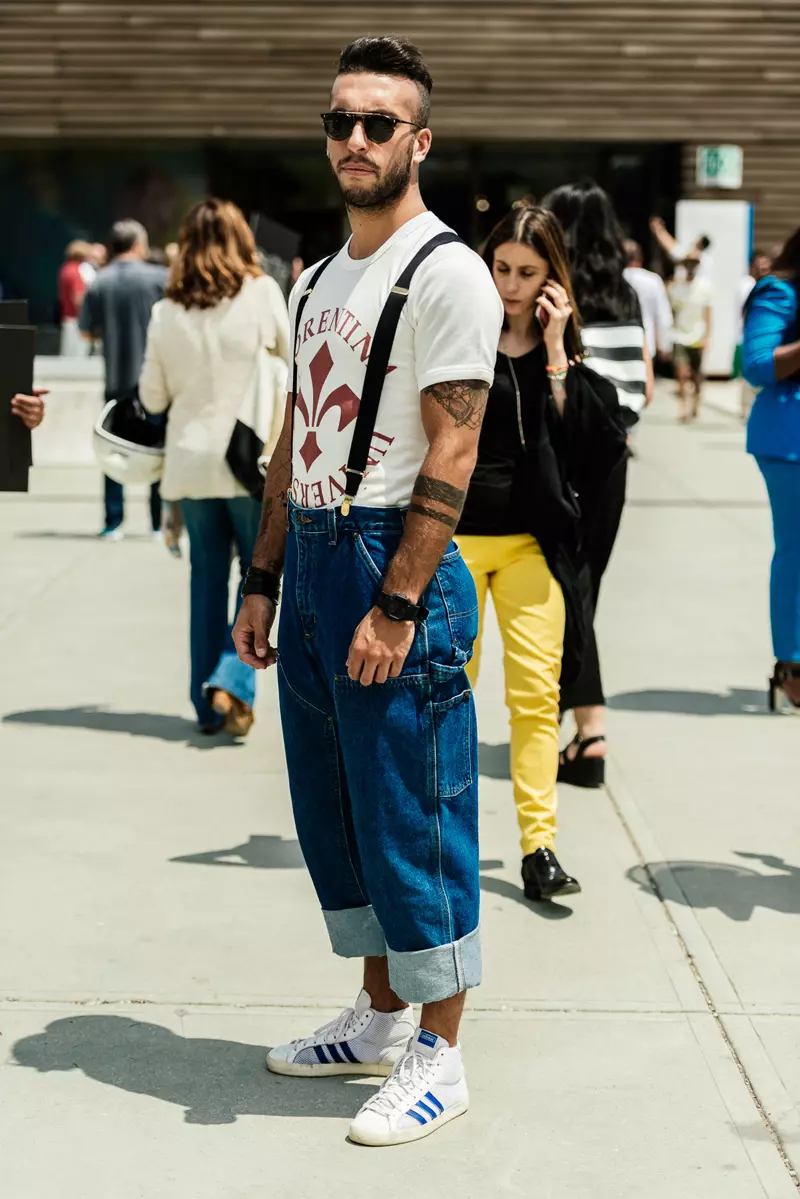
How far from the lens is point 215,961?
4.10 m

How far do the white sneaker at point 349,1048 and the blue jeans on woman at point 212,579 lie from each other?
8.91 feet

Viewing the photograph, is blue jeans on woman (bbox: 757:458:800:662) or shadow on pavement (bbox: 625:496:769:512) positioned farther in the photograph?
shadow on pavement (bbox: 625:496:769:512)

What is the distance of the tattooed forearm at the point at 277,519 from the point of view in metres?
3.46

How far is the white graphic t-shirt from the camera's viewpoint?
3.00 meters

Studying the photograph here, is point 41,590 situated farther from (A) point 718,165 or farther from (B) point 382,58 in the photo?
(A) point 718,165

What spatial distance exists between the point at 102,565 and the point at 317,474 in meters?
6.70

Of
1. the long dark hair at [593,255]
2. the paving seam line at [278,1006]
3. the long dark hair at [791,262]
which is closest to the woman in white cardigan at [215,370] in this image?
the long dark hair at [593,255]

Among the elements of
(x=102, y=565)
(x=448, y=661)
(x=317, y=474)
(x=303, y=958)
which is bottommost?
(x=102, y=565)

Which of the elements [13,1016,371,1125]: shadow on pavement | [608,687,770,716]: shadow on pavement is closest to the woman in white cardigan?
[608,687,770,716]: shadow on pavement

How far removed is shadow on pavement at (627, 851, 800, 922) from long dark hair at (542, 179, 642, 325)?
178cm

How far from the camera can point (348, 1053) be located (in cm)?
351

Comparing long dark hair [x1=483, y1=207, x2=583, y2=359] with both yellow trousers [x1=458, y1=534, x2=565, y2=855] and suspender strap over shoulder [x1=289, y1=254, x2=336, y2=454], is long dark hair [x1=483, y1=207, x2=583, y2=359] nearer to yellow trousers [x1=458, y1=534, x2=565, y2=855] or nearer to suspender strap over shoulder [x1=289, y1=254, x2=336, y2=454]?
yellow trousers [x1=458, y1=534, x2=565, y2=855]

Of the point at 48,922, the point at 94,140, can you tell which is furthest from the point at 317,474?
the point at 94,140

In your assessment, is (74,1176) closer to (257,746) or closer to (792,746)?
(257,746)
